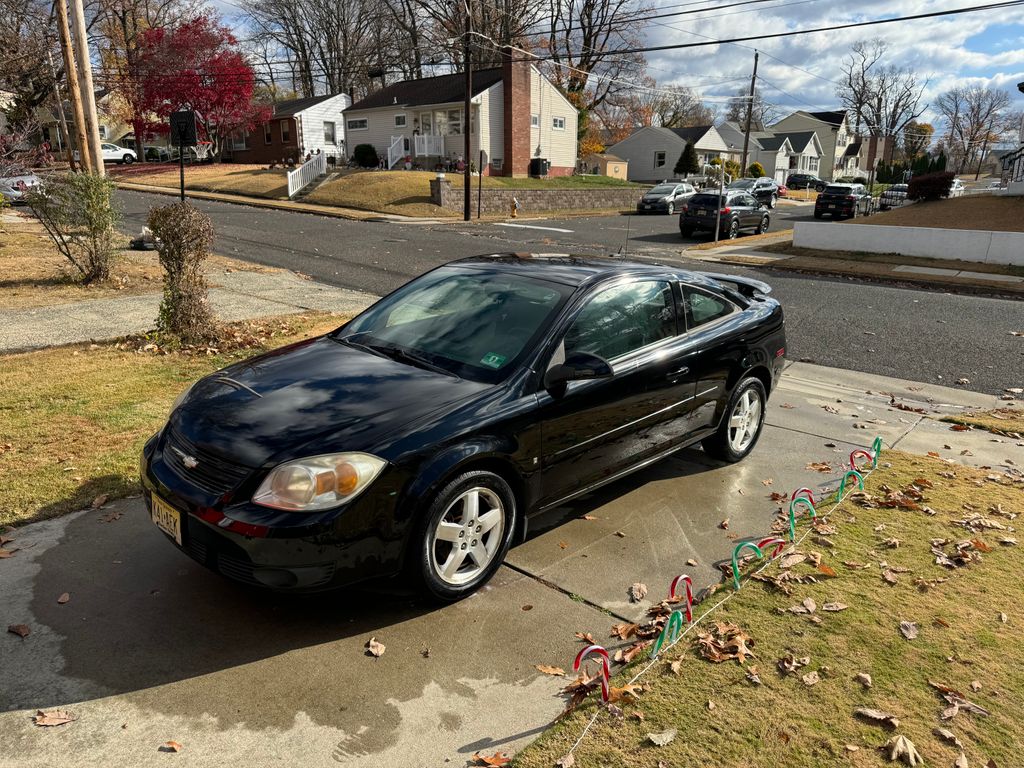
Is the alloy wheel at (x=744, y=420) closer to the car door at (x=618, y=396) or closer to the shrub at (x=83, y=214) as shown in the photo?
the car door at (x=618, y=396)

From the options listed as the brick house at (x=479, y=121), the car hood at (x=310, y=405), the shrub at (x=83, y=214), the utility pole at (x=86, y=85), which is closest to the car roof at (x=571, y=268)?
the car hood at (x=310, y=405)

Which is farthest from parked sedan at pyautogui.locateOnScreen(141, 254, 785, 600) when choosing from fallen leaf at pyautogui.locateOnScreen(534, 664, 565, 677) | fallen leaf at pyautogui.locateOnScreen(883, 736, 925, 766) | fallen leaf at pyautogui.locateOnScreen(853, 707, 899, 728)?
fallen leaf at pyautogui.locateOnScreen(883, 736, 925, 766)

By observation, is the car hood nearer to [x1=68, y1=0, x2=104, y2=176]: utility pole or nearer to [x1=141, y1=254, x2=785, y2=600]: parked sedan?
[x1=141, y1=254, x2=785, y2=600]: parked sedan

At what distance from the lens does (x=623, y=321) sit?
14.4 feet

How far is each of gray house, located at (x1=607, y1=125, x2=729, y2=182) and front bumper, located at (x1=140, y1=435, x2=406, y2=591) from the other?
6209 cm

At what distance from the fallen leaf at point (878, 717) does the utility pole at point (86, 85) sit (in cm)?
1576

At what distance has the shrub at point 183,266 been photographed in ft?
24.4

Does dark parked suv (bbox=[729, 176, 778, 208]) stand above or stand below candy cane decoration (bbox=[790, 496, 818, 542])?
above

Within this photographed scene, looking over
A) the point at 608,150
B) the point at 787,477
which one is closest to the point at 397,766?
the point at 787,477

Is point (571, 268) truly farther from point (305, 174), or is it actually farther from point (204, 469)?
point (305, 174)

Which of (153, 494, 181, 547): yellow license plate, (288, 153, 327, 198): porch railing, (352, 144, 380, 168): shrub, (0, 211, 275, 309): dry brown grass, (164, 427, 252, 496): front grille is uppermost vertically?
(352, 144, 380, 168): shrub

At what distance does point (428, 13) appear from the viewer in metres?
54.9

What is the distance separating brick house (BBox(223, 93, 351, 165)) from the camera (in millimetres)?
44625

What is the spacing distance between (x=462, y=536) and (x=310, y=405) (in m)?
0.96
